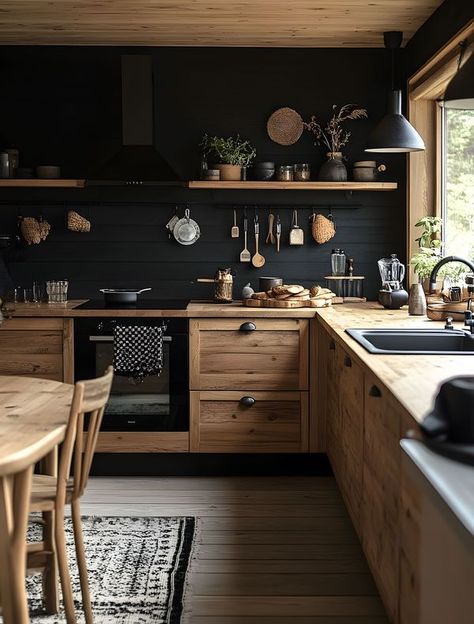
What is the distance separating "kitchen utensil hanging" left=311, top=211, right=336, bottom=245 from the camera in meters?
5.89

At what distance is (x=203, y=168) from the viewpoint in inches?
227

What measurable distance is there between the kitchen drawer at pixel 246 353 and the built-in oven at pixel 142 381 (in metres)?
0.09

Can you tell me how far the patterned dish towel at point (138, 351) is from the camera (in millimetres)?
5117

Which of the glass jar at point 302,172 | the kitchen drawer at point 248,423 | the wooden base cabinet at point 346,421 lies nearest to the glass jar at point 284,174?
the glass jar at point 302,172

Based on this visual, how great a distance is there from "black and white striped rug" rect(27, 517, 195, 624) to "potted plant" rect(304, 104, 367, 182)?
2456 millimetres

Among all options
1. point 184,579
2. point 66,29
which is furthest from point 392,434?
point 66,29

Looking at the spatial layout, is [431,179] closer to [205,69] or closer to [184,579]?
[205,69]

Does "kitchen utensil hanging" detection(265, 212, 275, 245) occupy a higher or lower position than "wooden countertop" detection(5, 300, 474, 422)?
higher

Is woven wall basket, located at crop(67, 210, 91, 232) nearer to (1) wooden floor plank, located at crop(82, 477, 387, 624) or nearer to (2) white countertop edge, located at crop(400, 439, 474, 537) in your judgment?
(1) wooden floor plank, located at crop(82, 477, 387, 624)

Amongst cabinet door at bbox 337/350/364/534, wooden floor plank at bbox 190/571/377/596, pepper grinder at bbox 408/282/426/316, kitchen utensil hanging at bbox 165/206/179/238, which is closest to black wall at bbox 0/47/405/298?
kitchen utensil hanging at bbox 165/206/179/238

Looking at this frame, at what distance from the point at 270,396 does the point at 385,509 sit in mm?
2301

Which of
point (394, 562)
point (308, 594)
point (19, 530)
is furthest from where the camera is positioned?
point (308, 594)

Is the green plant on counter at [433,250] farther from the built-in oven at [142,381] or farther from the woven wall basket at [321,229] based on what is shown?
the built-in oven at [142,381]

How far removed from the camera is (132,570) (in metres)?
3.68
